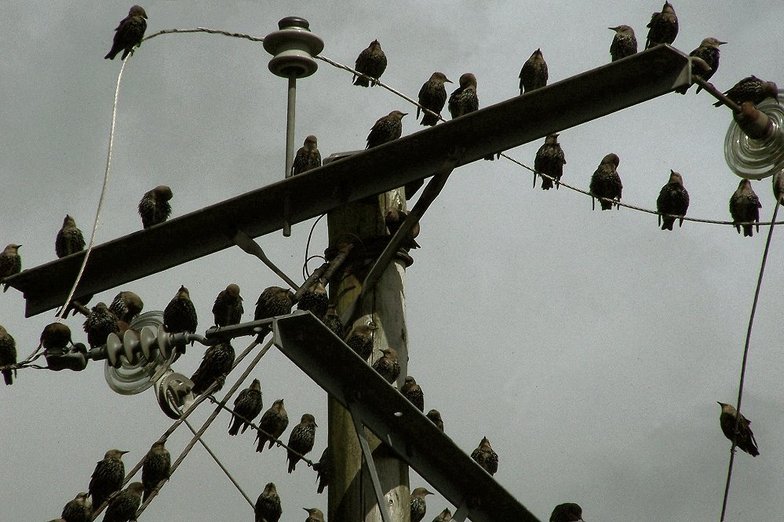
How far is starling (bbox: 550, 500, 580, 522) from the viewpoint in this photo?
9750mm

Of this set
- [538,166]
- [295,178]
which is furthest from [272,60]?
[538,166]

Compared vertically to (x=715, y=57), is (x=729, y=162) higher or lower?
lower

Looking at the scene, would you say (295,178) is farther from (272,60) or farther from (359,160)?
(272,60)

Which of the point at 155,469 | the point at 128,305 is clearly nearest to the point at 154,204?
the point at 128,305

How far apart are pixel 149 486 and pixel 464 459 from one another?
12.5 feet

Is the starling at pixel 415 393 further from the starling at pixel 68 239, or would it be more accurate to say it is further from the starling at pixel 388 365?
the starling at pixel 68 239

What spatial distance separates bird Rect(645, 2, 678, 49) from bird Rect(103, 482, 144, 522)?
4695mm

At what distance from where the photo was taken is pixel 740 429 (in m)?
11.1

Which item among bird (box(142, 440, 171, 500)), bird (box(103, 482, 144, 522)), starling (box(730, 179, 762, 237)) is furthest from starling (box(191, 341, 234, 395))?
starling (box(730, 179, 762, 237))

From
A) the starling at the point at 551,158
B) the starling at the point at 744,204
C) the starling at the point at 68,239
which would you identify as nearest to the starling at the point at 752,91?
the starling at the point at 744,204

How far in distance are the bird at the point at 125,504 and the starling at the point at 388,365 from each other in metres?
3.30

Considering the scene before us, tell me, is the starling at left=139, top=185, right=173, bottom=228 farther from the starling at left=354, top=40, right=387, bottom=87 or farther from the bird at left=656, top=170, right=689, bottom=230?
the bird at left=656, top=170, right=689, bottom=230

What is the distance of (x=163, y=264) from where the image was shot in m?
7.96

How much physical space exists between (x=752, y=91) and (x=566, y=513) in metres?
3.13
